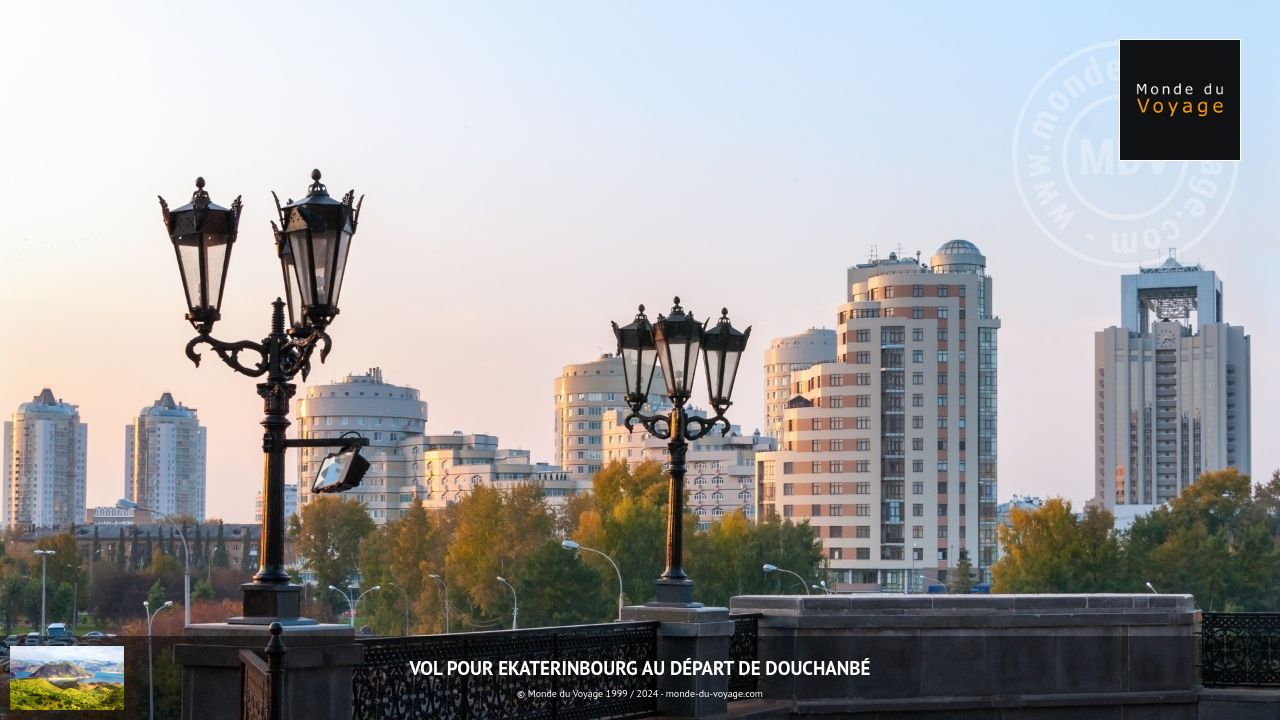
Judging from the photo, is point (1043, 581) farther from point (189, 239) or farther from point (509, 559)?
point (189, 239)

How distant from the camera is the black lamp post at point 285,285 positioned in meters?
9.45

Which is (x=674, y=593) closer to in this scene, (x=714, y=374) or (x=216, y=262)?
(x=714, y=374)

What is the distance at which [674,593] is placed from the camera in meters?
13.9

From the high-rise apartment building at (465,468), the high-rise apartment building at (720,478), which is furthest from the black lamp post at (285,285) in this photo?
the high-rise apartment building at (465,468)

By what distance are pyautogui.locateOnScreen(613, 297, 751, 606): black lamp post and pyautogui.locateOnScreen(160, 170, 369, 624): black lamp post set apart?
481 cm

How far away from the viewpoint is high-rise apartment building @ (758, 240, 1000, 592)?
131000 mm

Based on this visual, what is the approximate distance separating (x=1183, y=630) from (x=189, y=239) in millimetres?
9653

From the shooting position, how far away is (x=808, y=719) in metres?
14.4

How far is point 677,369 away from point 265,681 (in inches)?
242

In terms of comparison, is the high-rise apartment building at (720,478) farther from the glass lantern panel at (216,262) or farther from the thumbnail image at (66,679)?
the glass lantern panel at (216,262)

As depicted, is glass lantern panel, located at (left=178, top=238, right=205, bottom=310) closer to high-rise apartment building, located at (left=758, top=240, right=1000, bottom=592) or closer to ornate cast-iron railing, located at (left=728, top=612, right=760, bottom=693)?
ornate cast-iron railing, located at (left=728, top=612, right=760, bottom=693)

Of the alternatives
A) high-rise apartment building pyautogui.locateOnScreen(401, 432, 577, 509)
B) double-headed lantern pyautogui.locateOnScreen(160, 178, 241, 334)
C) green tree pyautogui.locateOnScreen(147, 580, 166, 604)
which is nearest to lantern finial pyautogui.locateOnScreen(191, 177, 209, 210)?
double-headed lantern pyautogui.locateOnScreen(160, 178, 241, 334)

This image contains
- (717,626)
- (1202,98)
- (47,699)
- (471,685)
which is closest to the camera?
(471,685)

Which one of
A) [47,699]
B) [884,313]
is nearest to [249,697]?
[47,699]
